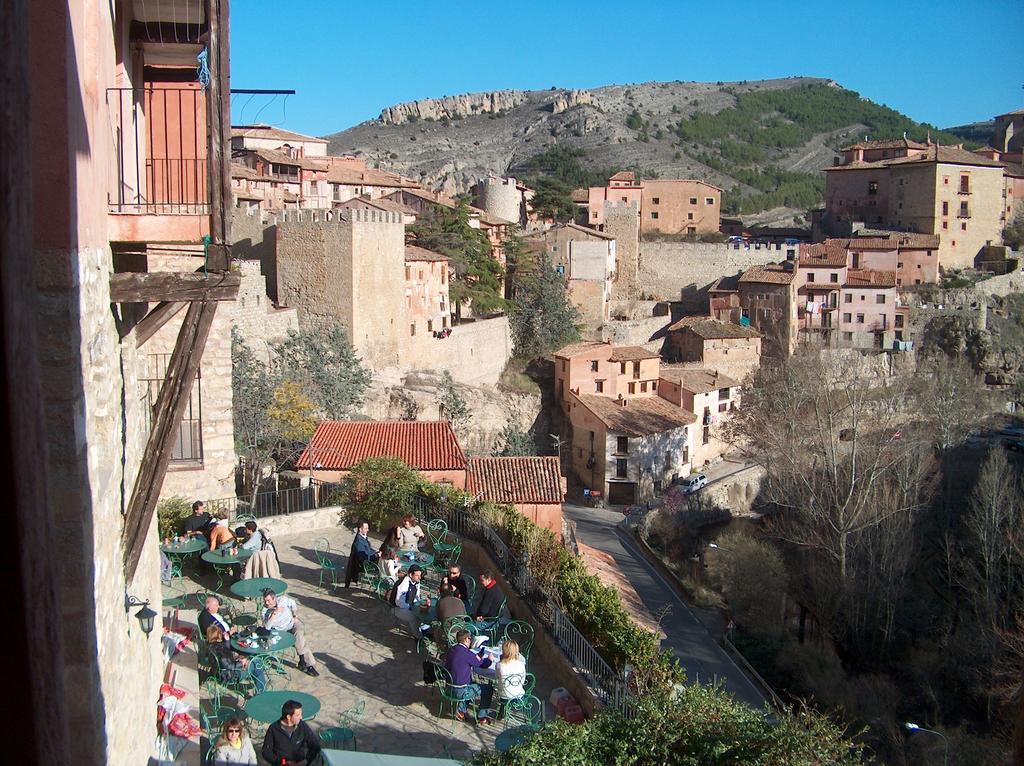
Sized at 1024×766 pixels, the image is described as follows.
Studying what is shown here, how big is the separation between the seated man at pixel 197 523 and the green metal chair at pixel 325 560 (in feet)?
4.95

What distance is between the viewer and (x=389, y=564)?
36.1 feet

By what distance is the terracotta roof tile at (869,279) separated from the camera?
52844mm

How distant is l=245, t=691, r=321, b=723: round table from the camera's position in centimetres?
746

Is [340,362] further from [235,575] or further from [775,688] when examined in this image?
[235,575]

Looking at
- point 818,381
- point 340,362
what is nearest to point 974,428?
point 818,381

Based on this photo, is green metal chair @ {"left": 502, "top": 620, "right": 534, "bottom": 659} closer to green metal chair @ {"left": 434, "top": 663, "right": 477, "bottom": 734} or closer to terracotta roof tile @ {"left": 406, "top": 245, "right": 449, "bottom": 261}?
green metal chair @ {"left": 434, "top": 663, "right": 477, "bottom": 734}

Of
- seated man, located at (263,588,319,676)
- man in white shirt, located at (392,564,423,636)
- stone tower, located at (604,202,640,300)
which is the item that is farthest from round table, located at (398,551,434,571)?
stone tower, located at (604,202,640,300)

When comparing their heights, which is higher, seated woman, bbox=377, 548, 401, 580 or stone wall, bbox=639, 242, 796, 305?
stone wall, bbox=639, 242, 796, 305

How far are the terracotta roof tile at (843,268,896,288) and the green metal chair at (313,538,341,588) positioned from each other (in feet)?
150

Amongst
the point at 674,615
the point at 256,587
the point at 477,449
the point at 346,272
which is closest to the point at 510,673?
the point at 256,587

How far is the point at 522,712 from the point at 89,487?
529 cm

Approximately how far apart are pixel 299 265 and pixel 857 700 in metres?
22.2

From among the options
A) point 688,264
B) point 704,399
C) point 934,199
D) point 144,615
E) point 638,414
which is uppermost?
point 934,199

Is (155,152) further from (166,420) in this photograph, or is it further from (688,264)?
(688,264)
